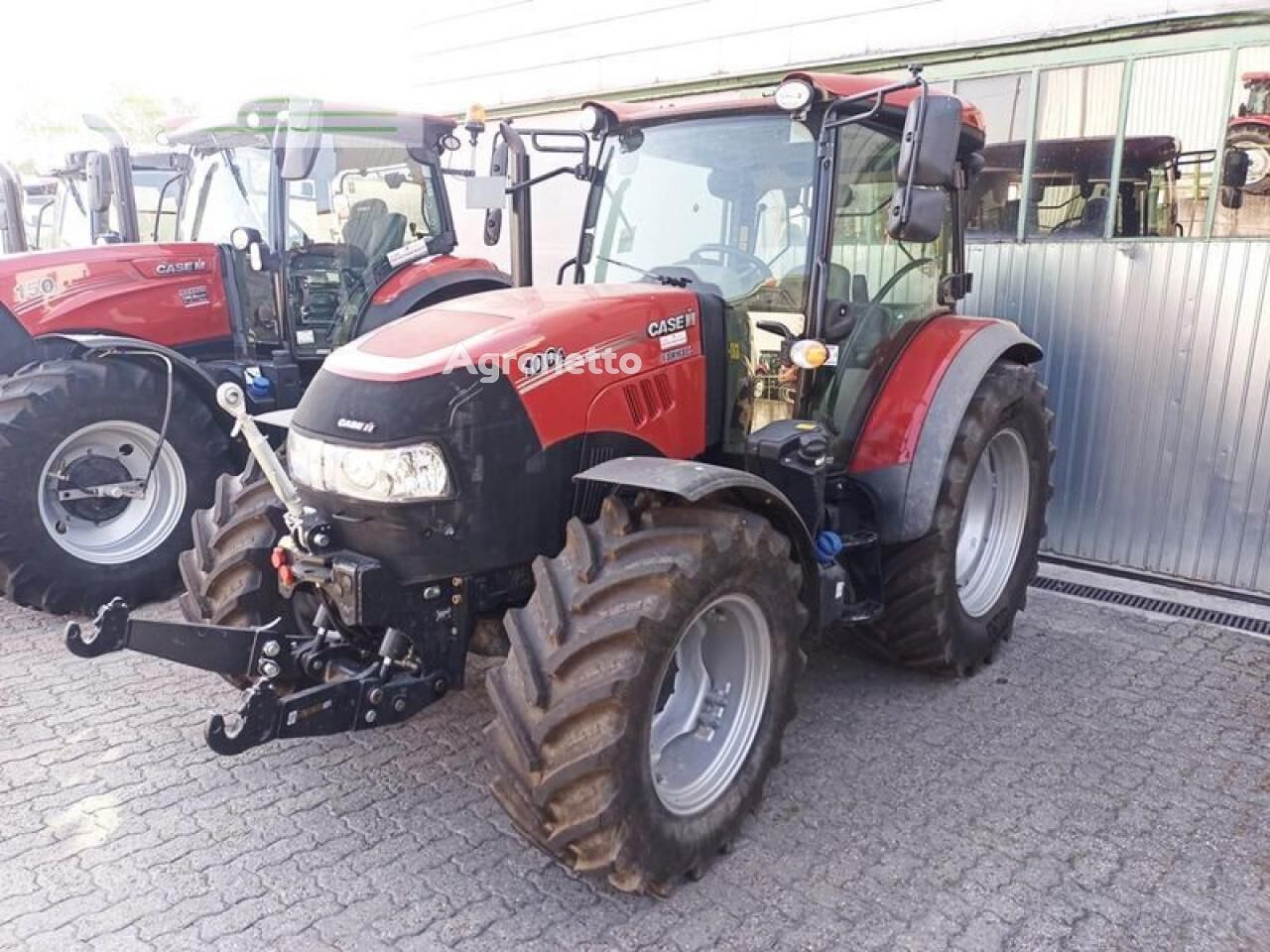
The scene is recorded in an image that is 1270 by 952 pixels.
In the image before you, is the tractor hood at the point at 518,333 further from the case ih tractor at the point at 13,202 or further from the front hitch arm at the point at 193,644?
the case ih tractor at the point at 13,202

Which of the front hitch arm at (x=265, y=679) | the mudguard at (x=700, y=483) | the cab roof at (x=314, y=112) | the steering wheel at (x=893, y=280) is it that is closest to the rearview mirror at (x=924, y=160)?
the steering wheel at (x=893, y=280)

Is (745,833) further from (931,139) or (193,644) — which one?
(931,139)

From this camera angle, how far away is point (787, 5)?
19.4ft

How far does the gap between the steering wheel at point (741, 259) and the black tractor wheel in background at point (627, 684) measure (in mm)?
991

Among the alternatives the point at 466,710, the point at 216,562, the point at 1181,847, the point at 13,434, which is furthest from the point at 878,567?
the point at 13,434

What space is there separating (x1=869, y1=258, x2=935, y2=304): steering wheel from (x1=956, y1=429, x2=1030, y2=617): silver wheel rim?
3.00 ft

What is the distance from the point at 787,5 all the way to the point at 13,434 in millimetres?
4960

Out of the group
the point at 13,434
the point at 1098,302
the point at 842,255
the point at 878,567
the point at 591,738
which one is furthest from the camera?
the point at 1098,302

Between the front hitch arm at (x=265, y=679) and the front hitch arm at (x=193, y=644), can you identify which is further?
the front hitch arm at (x=193, y=644)

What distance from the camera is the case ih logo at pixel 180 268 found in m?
5.19

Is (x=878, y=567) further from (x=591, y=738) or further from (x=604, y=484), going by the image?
(x=591, y=738)

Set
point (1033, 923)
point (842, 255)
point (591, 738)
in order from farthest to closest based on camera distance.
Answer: point (842, 255), point (1033, 923), point (591, 738)

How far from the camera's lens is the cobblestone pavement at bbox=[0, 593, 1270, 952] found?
2.52 meters

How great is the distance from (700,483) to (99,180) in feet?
14.7
